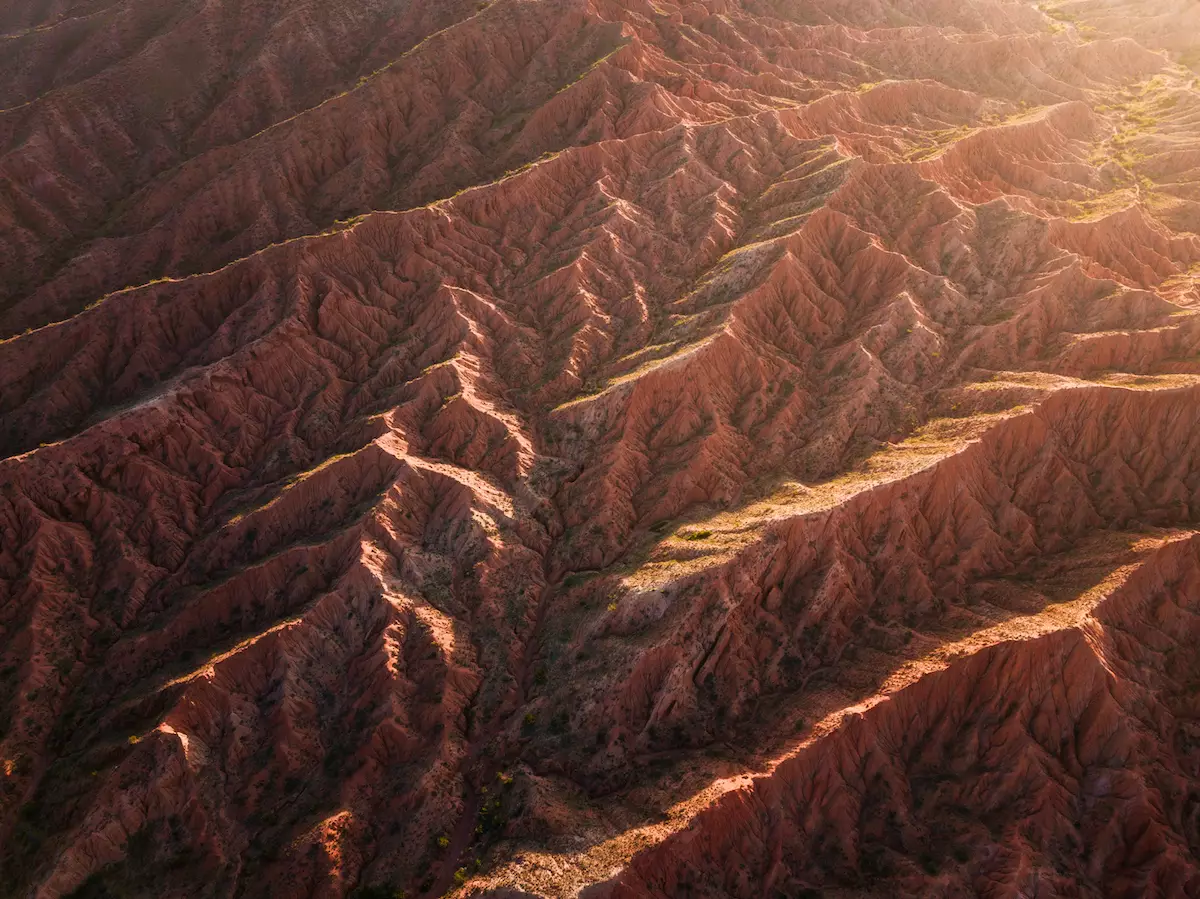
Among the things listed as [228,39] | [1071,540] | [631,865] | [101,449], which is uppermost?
[228,39]

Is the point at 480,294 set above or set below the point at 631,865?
above

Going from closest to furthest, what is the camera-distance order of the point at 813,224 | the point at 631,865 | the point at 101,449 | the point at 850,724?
the point at 631,865 < the point at 850,724 < the point at 101,449 < the point at 813,224

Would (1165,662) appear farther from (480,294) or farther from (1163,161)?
(1163,161)

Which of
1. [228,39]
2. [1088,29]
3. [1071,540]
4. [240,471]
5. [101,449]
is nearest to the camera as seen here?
[1071,540]

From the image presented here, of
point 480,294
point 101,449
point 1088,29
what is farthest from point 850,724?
point 1088,29

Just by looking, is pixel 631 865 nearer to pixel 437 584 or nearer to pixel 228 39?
pixel 437 584

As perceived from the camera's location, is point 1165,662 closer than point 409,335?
Yes
